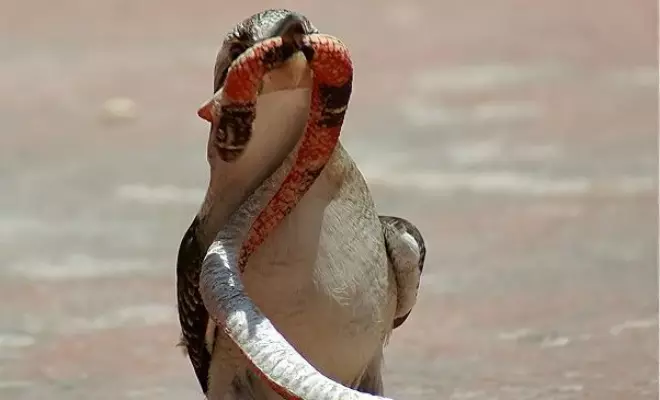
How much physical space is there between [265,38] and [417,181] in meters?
1.90

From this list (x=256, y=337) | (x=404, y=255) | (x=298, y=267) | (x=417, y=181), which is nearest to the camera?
(x=256, y=337)

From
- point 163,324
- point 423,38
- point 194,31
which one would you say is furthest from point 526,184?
point 194,31

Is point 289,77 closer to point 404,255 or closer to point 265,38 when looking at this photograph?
point 265,38

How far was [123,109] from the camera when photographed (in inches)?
159

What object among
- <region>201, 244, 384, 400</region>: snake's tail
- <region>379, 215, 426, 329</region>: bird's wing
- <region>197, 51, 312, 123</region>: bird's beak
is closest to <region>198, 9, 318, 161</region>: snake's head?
<region>197, 51, 312, 123</region>: bird's beak

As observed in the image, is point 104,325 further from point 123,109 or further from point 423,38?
point 423,38

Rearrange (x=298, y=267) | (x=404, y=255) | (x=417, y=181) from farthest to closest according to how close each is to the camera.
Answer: (x=417, y=181) < (x=404, y=255) < (x=298, y=267)

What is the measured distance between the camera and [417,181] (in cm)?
343

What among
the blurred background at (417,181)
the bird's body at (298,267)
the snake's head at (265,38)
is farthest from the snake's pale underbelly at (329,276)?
the blurred background at (417,181)

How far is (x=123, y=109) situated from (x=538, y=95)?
3.69ft

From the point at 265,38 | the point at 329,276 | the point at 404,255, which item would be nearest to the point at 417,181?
the point at 404,255

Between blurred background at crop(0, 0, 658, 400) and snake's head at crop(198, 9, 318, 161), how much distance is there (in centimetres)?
86

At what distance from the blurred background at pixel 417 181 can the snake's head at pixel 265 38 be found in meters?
0.86

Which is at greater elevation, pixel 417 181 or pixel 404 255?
pixel 404 255
